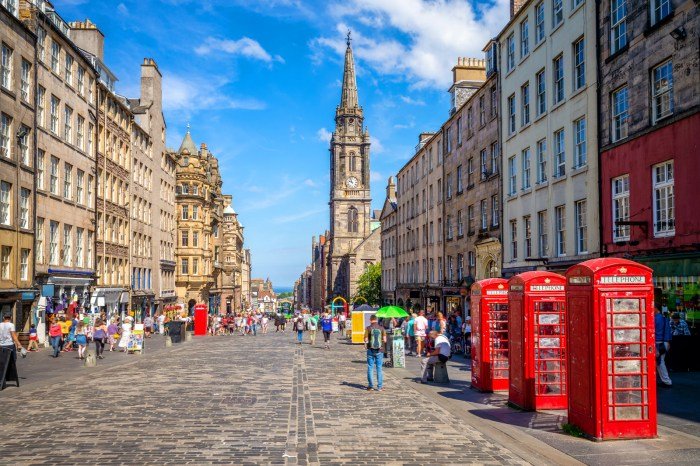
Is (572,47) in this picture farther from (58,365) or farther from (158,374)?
(58,365)

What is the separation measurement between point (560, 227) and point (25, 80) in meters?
24.7

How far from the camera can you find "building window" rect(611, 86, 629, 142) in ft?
70.2

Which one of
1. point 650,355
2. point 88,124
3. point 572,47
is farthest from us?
point 88,124

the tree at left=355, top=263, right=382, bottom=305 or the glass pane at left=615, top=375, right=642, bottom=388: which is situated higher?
the tree at left=355, top=263, right=382, bottom=305

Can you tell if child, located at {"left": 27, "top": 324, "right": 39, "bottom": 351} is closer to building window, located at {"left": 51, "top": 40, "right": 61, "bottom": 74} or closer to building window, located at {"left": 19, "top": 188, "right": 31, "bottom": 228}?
building window, located at {"left": 19, "top": 188, "right": 31, "bottom": 228}

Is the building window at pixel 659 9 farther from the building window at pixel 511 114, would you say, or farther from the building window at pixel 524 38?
the building window at pixel 511 114

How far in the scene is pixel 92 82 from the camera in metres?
41.1

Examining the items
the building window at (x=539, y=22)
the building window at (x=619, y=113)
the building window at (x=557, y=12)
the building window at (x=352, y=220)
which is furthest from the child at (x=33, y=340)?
the building window at (x=352, y=220)

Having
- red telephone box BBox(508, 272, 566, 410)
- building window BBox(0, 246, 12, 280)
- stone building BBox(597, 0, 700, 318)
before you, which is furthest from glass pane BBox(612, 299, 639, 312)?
building window BBox(0, 246, 12, 280)

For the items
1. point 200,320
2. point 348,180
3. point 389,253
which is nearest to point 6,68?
point 200,320

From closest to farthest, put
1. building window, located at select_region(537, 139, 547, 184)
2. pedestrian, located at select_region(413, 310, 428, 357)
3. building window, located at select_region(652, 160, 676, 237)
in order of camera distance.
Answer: building window, located at select_region(652, 160, 676, 237) < pedestrian, located at select_region(413, 310, 428, 357) < building window, located at select_region(537, 139, 547, 184)

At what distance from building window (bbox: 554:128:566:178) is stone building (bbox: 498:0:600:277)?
39 millimetres

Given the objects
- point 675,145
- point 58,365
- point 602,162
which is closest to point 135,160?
point 58,365

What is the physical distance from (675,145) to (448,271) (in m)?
25.8
